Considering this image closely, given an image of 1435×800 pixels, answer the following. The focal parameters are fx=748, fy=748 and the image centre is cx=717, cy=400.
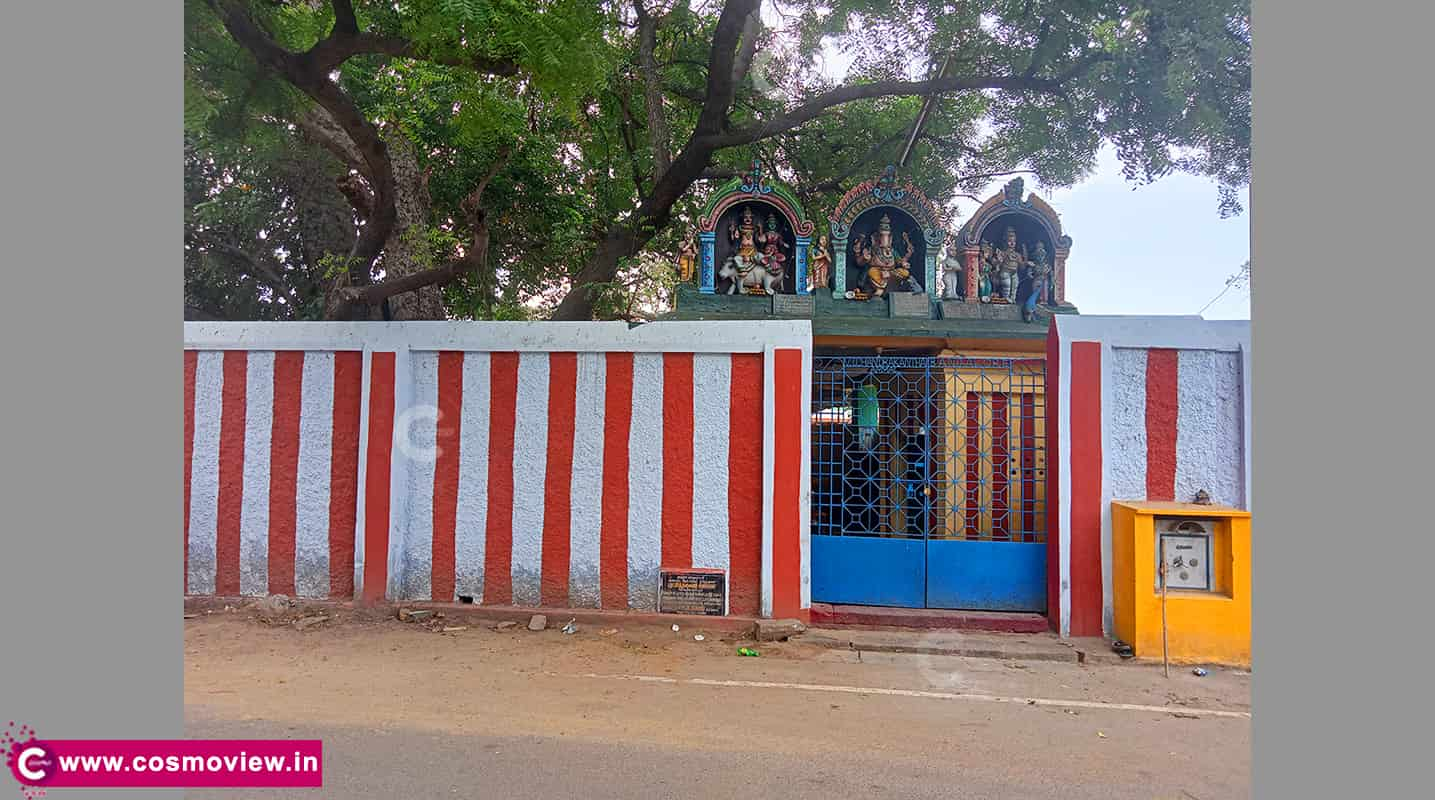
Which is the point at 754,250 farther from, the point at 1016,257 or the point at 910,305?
the point at 1016,257

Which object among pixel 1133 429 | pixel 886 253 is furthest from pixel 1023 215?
pixel 1133 429

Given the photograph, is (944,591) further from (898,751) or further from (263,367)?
(263,367)

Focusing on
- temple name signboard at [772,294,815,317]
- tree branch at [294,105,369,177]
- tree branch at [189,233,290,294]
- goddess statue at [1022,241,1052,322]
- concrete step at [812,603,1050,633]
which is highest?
tree branch at [294,105,369,177]

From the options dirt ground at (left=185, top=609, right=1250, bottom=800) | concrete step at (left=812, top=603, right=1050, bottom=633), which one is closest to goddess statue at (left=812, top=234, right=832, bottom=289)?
concrete step at (left=812, top=603, right=1050, bottom=633)

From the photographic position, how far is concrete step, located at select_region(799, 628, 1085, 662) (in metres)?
5.55

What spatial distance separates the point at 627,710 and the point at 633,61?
303 inches

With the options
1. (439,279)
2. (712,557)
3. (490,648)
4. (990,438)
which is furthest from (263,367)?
(990,438)

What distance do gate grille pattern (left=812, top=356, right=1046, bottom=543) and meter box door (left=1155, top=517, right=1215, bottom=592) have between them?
3.67 feet

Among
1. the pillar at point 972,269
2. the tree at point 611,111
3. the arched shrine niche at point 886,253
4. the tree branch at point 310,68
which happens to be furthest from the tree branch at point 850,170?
the tree branch at point 310,68

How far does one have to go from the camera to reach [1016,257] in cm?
830

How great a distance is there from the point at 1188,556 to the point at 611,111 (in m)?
8.10

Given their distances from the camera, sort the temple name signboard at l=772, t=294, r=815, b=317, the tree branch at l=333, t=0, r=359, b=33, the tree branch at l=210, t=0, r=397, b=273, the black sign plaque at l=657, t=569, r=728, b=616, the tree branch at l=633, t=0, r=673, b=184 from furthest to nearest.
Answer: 1. the tree branch at l=633, t=0, r=673, b=184
2. the temple name signboard at l=772, t=294, r=815, b=317
3. the black sign plaque at l=657, t=569, r=728, b=616
4. the tree branch at l=210, t=0, r=397, b=273
5. the tree branch at l=333, t=0, r=359, b=33

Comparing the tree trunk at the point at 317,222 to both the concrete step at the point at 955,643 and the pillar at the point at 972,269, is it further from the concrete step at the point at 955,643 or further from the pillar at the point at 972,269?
the concrete step at the point at 955,643
